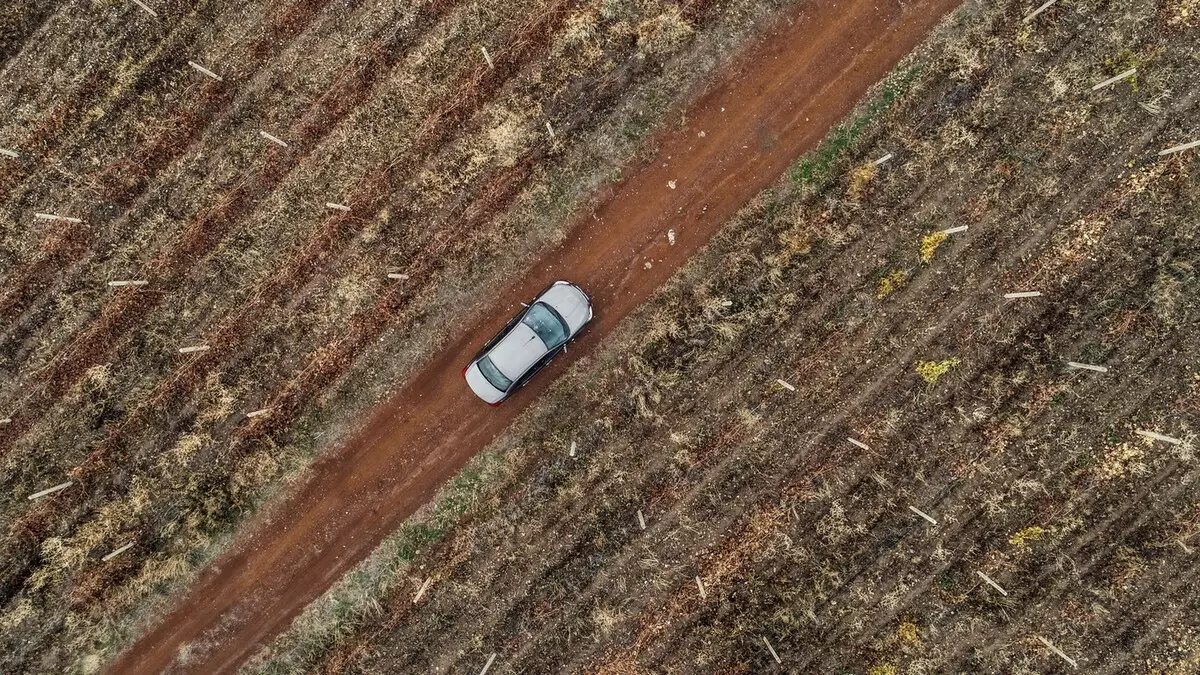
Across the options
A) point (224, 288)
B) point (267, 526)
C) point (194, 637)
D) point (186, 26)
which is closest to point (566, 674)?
point (267, 526)

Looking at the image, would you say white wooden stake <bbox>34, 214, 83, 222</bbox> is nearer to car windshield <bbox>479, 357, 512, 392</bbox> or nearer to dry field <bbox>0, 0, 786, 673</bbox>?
dry field <bbox>0, 0, 786, 673</bbox>

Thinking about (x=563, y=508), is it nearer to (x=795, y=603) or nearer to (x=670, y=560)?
(x=670, y=560)

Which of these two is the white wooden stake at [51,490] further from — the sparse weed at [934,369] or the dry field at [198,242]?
the sparse weed at [934,369]

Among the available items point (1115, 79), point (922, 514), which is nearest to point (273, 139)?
point (922, 514)

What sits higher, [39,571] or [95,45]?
[95,45]

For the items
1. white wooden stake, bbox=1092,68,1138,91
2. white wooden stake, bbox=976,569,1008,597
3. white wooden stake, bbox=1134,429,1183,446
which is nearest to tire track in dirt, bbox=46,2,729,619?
white wooden stake, bbox=1092,68,1138,91

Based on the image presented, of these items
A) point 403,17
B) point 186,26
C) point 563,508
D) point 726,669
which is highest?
point 186,26

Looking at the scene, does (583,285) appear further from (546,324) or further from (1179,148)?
(1179,148)
